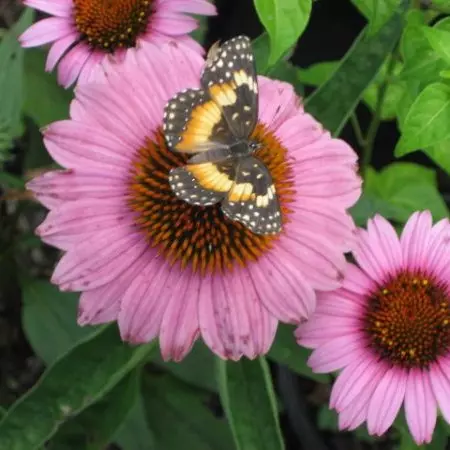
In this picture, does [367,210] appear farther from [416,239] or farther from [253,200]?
[253,200]

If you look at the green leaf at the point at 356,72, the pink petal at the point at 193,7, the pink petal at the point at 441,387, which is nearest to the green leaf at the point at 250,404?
the pink petal at the point at 441,387

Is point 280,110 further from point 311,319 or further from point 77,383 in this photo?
point 77,383

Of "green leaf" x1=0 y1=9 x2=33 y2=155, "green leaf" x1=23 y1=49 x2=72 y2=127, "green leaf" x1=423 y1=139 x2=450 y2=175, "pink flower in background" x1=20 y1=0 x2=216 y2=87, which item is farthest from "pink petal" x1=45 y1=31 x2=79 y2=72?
"green leaf" x1=423 y1=139 x2=450 y2=175

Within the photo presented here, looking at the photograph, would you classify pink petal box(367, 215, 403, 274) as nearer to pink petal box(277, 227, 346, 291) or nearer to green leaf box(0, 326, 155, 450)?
pink petal box(277, 227, 346, 291)

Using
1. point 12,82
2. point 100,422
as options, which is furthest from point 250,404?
point 12,82

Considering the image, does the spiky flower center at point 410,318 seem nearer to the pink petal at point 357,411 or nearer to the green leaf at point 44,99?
the pink petal at point 357,411

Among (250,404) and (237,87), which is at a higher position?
(237,87)
